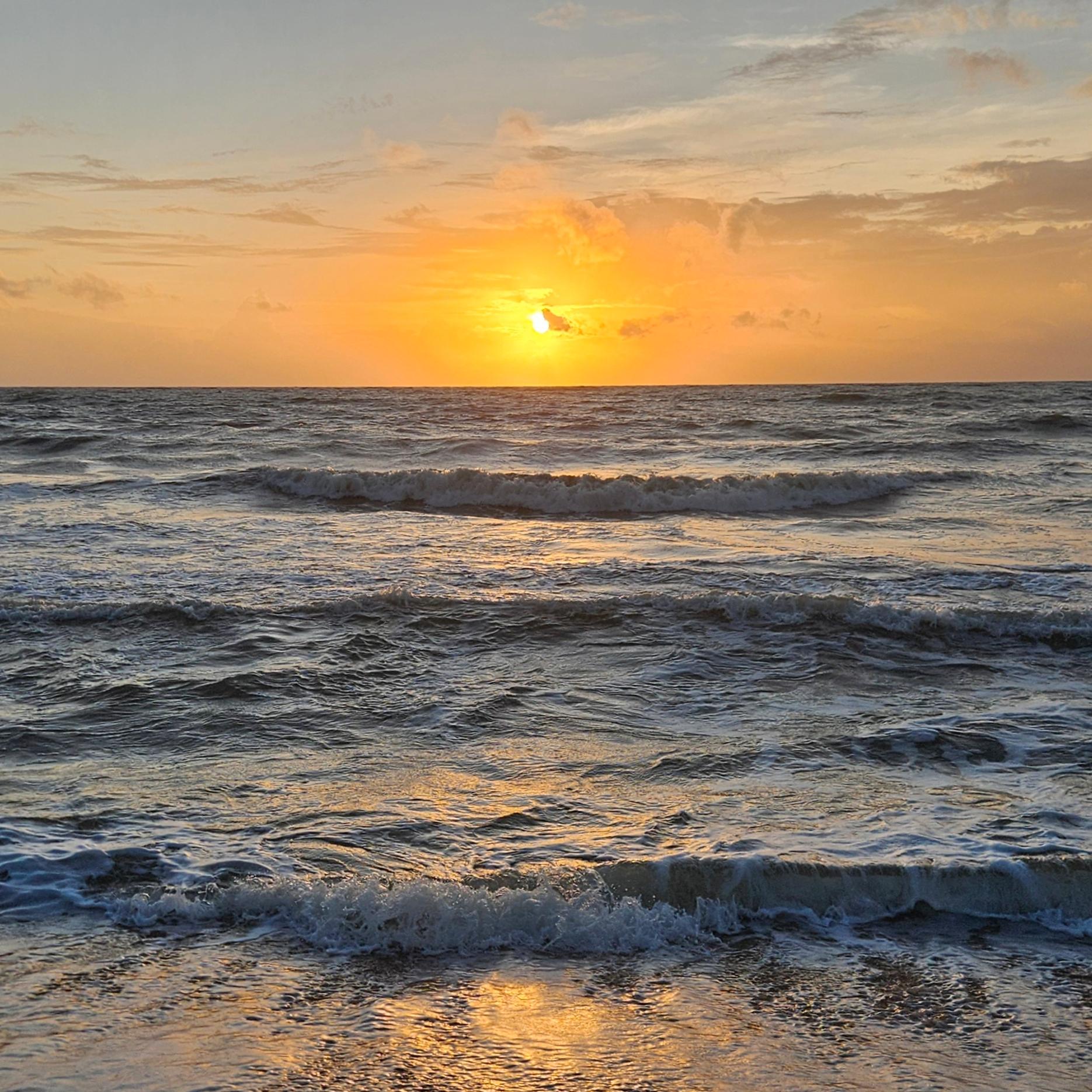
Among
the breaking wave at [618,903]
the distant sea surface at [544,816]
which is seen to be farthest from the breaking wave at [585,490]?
the breaking wave at [618,903]

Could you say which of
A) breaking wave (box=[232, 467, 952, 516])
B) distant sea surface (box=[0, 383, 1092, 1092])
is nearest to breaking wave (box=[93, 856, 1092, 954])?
distant sea surface (box=[0, 383, 1092, 1092])

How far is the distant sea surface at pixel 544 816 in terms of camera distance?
143 inches

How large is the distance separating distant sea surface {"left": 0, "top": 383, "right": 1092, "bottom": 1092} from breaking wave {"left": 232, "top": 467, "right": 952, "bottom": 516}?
18.7ft

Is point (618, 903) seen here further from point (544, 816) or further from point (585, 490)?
point (585, 490)

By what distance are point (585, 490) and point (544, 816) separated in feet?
51.6

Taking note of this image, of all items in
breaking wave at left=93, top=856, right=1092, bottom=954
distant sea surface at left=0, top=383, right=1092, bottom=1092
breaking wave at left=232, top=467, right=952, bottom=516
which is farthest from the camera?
breaking wave at left=232, top=467, right=952, bottom=516

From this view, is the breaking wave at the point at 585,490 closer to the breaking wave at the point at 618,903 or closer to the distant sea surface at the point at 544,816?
the distant sea surface at the point at 544,816

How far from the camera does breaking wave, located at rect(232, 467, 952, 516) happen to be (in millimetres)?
20328

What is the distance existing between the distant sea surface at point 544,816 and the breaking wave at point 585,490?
5.70m

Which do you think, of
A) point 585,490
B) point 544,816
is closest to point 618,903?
point 544,816

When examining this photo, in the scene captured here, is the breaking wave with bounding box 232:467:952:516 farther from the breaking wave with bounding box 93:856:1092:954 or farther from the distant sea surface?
the breaking wave with bounding box 93:856:1092:954

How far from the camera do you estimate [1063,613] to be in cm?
977

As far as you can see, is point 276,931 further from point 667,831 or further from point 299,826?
point 667,831

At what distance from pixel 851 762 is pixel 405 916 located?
3038 millimetres
